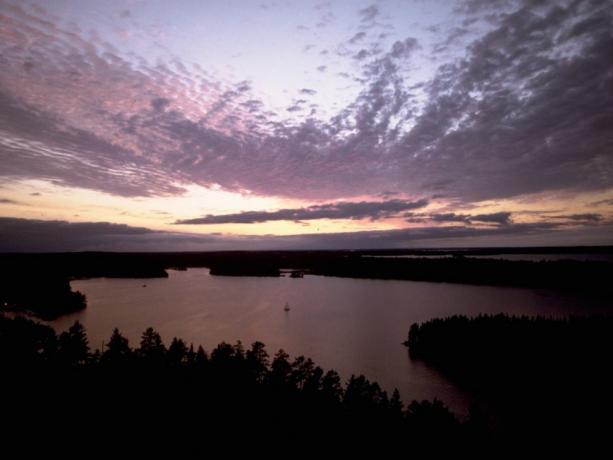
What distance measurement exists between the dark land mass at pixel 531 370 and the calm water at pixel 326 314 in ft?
6.41

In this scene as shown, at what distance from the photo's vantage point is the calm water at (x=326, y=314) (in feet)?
92.0

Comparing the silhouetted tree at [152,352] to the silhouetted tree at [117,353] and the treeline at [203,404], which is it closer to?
the treeline at [203,404]

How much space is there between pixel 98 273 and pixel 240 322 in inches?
3008

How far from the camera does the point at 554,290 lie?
69000 millimetres

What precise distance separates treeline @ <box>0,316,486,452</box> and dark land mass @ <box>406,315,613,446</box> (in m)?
3.44

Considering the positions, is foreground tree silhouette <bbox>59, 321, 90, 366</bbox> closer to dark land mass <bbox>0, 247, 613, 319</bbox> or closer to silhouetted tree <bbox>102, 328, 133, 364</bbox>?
silhouetted tree <bbox>102, 328, 133, 364</bbox>

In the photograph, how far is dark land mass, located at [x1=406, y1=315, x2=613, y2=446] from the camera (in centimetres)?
1867

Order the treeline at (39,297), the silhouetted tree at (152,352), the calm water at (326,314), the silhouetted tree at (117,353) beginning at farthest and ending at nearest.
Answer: the treeline at (39,297)
the calm water at (326,314)
the silhouetted tree at (152,352)
the silhouetted tree at (117,353)

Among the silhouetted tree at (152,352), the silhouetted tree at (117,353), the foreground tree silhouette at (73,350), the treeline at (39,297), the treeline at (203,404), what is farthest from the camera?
the treeline at (39,297)

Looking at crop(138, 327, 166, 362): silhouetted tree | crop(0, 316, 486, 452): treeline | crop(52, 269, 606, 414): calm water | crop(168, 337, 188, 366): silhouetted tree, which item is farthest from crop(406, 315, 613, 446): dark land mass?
crop(138, 327, 166, 362): silhouetted tree

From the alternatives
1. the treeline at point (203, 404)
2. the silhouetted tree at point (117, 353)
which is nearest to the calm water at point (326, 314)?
the treeline at point (203, 404)

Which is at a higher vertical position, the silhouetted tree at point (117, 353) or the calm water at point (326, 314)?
the silhouetted tree at point (117, 353)

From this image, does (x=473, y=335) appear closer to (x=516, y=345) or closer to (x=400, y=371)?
(x=516, y=345)

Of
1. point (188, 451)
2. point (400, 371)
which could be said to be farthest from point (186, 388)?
point (400, 371)
